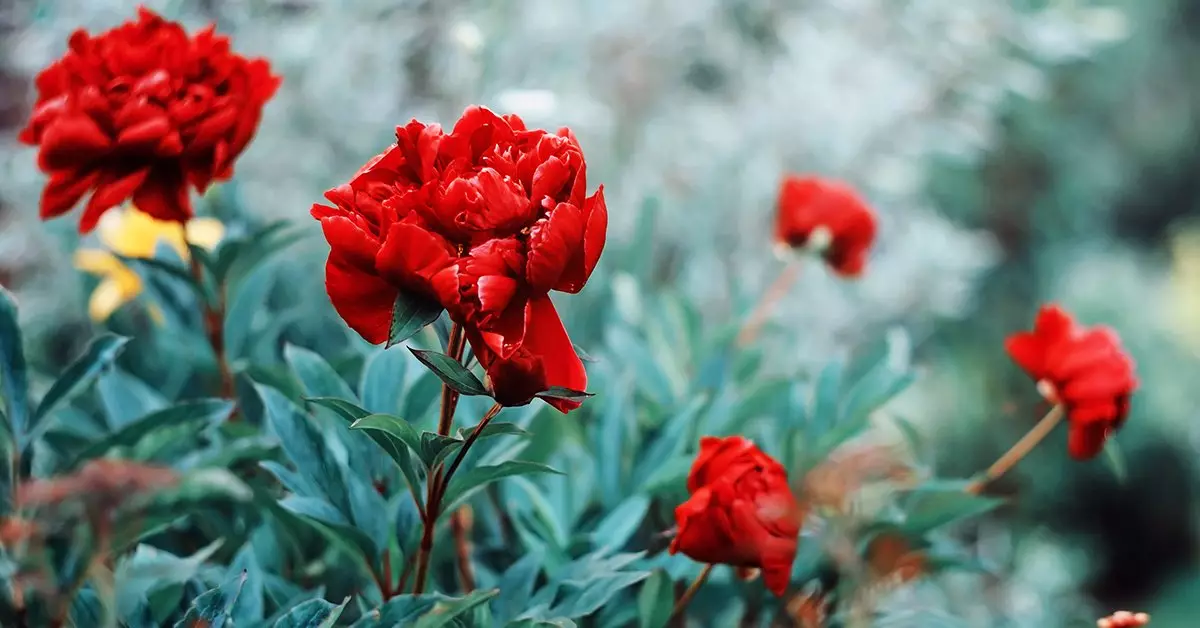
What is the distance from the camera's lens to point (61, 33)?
3.84 ft

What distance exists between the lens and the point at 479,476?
0.40 metres

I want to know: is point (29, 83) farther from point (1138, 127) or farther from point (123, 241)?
point (1138, 127)

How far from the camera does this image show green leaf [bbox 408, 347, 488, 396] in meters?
0.33

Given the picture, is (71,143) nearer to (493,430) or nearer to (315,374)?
(315,374)

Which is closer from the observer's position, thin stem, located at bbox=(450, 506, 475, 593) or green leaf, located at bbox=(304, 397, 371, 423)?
green leaf, located at bbox=(304, 397, 371, 423)

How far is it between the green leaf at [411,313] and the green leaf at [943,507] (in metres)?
0.33

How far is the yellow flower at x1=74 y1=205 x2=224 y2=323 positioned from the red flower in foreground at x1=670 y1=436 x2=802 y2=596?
50 centimetres

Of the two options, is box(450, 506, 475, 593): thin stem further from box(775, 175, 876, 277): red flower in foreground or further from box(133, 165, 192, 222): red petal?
box(775, 175, 876, 277): red flower in foreground

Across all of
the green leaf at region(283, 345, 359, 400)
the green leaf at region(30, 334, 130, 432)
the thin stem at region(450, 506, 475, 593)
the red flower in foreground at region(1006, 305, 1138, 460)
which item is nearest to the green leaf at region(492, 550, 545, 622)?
the thin stem at region(450, 506, 475, 593)

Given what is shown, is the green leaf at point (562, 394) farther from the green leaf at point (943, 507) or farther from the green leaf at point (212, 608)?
the green leaf at point (943, 507)

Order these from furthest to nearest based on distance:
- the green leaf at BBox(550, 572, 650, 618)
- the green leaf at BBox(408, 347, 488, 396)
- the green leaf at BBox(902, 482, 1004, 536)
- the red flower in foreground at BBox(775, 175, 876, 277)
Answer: the red flower in foreground at BBox(775, 175, 876, 277), the green leaf at BBox(902, 482, 1004, 536), the green leaf at BBox(550, 572, 650, 618), the green leaf at BBox(408, 347, 488, 396)

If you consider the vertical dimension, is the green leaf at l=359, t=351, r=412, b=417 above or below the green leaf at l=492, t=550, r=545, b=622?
above

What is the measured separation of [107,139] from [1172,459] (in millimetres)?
2571

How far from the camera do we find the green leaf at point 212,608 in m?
0.38
